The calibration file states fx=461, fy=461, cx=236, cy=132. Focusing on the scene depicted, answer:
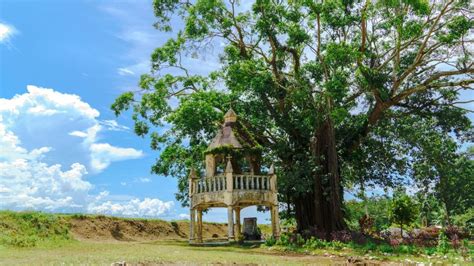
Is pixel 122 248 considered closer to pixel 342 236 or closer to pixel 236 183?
pixel 236 183

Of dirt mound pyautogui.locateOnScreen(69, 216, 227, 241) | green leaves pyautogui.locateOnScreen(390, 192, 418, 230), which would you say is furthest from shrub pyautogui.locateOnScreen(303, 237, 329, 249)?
green leaves pyautogui.locateOnScreen(390, 192, 418, 230)

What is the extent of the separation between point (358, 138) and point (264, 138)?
5177 mm

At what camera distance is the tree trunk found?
74.0 feet

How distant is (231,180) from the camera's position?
2120 centimetres

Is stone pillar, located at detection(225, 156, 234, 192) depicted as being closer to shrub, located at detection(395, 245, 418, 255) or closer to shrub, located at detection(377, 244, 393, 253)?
shrub, located at detection(377, 244, 393, 253)

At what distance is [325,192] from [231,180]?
4.90m

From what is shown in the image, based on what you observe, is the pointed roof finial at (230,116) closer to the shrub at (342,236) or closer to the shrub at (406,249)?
the shrub at (342,236)

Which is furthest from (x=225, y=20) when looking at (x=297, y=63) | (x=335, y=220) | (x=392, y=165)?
(x=392, y=165)

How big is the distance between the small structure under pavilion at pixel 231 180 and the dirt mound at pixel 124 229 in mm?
5479

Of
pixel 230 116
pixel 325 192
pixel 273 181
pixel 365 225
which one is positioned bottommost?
pixel 365 225

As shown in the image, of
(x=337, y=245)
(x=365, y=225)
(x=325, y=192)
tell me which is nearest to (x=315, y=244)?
(x=337, y=245)

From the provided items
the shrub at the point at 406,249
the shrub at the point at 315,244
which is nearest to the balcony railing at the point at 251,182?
the shrub at the point at 315,244

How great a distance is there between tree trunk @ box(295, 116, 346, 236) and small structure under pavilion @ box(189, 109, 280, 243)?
229cm

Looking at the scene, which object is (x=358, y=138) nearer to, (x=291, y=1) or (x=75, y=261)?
(x=291, y=1)
